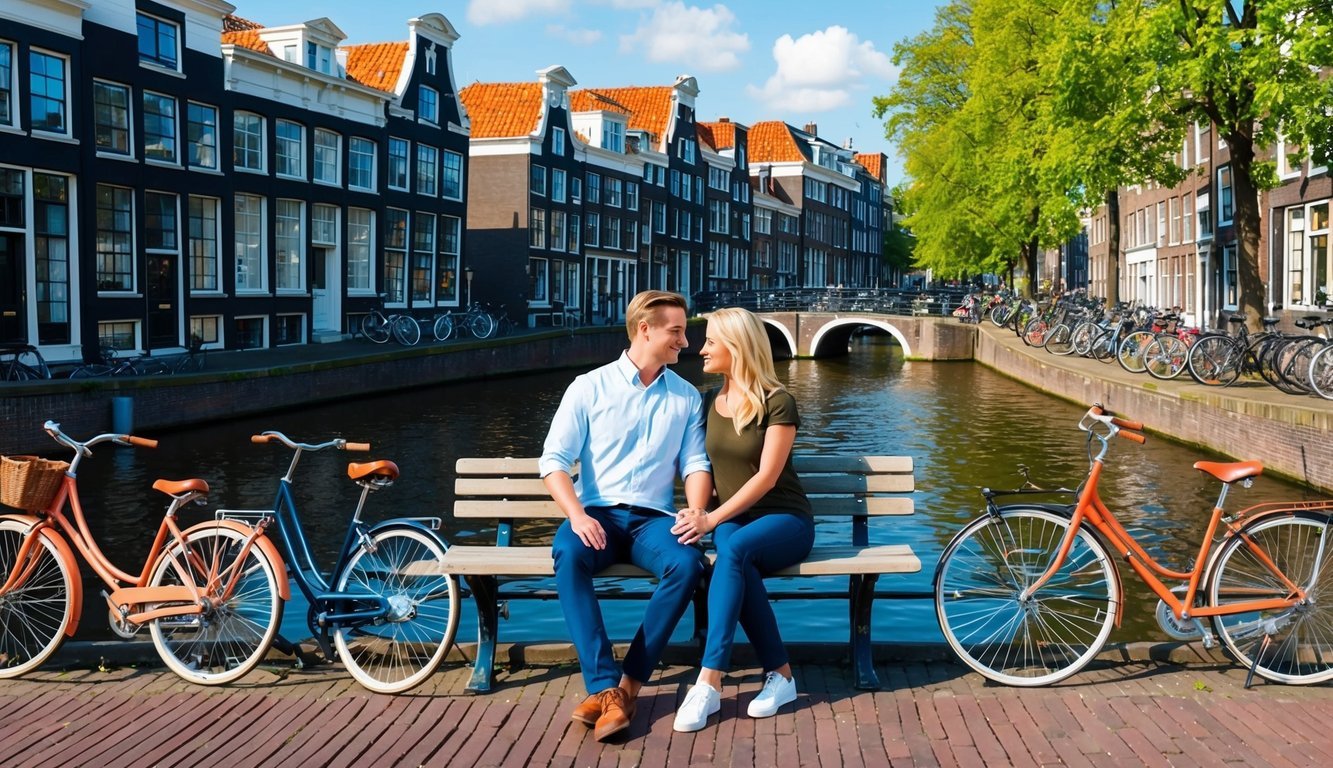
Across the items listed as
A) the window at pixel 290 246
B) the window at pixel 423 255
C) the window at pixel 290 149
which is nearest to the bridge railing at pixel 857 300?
the window at pixel 423 255

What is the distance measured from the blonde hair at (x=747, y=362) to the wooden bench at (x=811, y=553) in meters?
0.36

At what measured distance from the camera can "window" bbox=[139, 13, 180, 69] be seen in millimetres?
22688

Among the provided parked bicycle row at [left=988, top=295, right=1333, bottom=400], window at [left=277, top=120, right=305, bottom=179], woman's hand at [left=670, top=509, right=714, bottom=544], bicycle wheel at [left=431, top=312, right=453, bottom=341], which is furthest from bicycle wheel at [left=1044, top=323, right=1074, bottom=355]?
woman's hand at [left=670, top=509, right=714, bottom=544]

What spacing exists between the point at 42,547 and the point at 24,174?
16596 millimetres

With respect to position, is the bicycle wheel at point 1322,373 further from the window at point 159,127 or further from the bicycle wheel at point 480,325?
the bicycle wheel at point 480,325

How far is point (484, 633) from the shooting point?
4.87 m

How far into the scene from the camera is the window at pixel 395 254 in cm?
3192

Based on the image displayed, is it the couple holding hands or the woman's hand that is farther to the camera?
the woman's hand

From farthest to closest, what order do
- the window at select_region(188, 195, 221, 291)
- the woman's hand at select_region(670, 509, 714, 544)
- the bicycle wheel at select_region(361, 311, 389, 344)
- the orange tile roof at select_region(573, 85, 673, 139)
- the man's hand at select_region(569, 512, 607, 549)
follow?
the orange tile roof at select_region(573, 85, 673, 139), the bicycle wheel at select_region(361, 311, 389, 344), the window at select_region(188, 195, 221, 291), the woman's hand at select_region(670, 509, 714, 544), the man's hand at select_region(569, 512, 607, 549)

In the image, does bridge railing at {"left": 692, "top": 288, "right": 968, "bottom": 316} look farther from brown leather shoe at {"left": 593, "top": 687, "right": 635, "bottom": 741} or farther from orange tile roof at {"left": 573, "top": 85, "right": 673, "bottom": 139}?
brown leather shoe at {"left": 593, "top": 687, "right": 635, "bottom": 741}

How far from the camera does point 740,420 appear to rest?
4.85m

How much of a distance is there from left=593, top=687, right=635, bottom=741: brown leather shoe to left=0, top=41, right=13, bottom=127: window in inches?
717

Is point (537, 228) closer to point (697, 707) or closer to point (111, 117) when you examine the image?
point (111, 117)

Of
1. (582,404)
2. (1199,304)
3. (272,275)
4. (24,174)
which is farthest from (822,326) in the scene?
(582,404)
